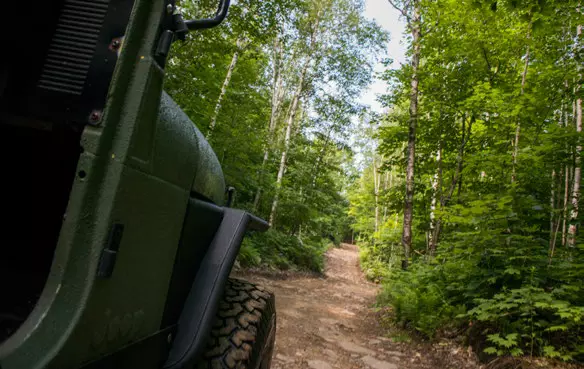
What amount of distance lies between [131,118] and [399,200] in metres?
10.1

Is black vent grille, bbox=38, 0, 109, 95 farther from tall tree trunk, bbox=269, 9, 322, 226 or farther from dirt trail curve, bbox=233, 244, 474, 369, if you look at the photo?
tall tree trunk, bbox=269, 9, 322, 226

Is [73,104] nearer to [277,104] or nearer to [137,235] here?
[137,235]

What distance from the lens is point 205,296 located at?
1.53 meters

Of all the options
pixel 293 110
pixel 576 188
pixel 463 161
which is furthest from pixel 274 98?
pixel 576 188

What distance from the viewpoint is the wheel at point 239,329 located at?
1.60 metres

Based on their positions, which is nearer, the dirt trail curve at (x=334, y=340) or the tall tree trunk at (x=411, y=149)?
the dirt trail curve at (x=334, y=340)

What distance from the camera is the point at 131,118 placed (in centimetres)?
97

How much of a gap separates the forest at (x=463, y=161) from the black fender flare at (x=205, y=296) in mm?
3355

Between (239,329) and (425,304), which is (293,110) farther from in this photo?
(239,329)

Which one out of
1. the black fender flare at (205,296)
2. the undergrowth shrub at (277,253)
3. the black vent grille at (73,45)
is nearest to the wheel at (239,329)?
the black fender flare at (205,296)

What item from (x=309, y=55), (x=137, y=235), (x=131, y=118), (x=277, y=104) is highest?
(x=309, y=55)

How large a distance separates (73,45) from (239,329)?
1.37 meters

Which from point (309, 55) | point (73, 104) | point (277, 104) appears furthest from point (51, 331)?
point (277, 104)

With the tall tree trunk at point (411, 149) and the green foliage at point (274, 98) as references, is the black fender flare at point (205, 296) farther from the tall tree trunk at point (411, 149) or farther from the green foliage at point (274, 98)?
the tall tree trunk at point (411, 149)
